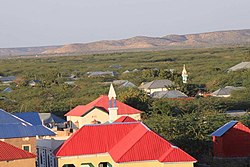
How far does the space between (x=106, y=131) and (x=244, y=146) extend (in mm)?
9033

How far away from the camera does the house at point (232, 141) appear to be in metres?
28.6

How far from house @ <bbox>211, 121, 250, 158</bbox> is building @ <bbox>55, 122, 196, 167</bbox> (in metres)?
7.13

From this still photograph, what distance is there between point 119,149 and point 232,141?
Result: 914cm

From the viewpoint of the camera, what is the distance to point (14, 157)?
68.5 feet

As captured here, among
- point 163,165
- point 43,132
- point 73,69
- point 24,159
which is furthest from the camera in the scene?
point 73,69

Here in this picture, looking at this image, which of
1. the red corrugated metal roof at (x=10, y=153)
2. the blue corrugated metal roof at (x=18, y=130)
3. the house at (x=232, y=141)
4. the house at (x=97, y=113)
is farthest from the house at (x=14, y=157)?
the house at (x=97, y=113)

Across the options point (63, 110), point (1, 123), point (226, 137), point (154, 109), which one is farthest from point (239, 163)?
point (63, 110)

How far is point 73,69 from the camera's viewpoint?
406 feet

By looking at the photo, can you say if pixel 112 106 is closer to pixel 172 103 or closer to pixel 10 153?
pixel 10 153

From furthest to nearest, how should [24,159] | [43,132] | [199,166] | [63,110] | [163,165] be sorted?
1. [63,110]
2. [199,166]
3. [43,132]
4. [24,159]
5. [163,165]

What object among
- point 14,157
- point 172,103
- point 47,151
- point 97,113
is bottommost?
point 172,103

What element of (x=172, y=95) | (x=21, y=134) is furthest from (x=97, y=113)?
(x=172, y=95)

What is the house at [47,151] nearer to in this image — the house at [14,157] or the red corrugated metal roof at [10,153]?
the house at [14,157]

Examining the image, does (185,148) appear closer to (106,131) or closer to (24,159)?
(106,131)
